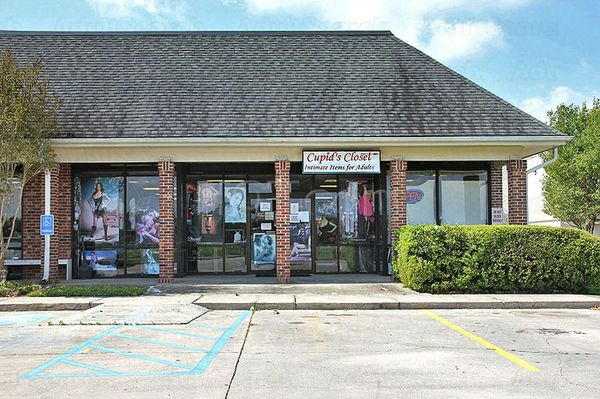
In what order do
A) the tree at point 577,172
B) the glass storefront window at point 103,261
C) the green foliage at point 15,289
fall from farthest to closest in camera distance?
1. the tree at point 577,172
2. the glass storefront window at point 103,261
3. the green foliage at point 15,289

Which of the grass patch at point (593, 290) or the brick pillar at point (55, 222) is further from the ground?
the brick pillar at point (55, 222)

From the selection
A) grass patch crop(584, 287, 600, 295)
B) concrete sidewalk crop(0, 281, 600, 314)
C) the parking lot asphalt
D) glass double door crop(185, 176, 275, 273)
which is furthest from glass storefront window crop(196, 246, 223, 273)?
grass patch crop(584, 287, 600, 295)

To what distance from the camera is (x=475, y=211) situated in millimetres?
16172

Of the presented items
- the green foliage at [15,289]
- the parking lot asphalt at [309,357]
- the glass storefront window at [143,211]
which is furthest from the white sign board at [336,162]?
the green foliage at [15,289]

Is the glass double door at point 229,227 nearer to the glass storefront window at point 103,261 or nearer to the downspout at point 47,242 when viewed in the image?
the glass storefront window at point 103,261

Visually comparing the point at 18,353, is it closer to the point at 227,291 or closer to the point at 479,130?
the point at 227,291

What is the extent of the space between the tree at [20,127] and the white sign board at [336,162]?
5.90m

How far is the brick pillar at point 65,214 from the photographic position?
1518cm

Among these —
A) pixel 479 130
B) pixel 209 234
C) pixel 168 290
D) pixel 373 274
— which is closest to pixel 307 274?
pixel 373 274

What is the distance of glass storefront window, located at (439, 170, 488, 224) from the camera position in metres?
16.1

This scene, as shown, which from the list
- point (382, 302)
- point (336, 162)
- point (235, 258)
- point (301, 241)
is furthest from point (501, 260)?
point (235, 258)

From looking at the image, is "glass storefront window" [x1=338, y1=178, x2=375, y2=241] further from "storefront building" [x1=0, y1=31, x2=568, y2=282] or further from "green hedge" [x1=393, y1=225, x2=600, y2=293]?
"green hedge" [x1=393, y1=225, x2=600, y2=293]

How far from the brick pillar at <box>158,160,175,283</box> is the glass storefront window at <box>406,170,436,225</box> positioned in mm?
6294

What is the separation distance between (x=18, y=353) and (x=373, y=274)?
10331mm
